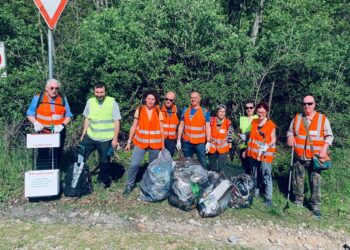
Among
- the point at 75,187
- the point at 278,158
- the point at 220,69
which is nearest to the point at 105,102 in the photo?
the point at 75,187

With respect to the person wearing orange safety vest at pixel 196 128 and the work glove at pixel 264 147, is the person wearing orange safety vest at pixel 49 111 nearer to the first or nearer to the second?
the person wearing orange safety vest at pixel 196 128

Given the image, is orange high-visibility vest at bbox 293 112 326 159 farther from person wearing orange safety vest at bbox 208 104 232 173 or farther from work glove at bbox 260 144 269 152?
person wearing orange safety vest at bbox 208 104 232 173

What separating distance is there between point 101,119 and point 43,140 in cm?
91

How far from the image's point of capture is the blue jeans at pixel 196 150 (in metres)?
6.36

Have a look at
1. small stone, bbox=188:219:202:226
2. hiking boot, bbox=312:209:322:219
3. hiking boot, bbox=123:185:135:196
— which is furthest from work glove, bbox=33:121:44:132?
hiking boot, bbox=312:209:322:219

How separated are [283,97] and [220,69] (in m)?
2.09

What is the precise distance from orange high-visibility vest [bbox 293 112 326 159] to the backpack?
11.3 feet

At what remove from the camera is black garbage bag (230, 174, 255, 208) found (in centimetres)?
585

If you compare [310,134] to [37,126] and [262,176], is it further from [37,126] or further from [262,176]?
[37,126]

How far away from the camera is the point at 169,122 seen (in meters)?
6.26

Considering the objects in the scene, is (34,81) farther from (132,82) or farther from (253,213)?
(253,213)

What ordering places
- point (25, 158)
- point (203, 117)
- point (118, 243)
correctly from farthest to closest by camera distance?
point (25, 158) → point (203, 117) → point (118, 243)

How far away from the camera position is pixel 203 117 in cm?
624

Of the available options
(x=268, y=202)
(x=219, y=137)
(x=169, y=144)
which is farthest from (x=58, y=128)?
(x=268, y=202)
